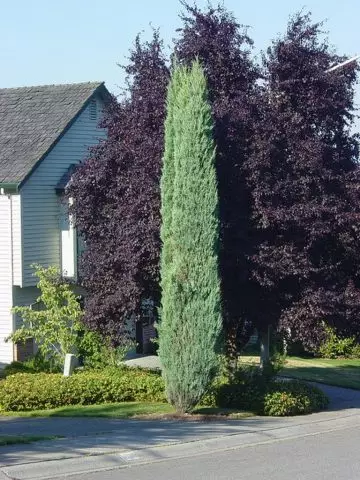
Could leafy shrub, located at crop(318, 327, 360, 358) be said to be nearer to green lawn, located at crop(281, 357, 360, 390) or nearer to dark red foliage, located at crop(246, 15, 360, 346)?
green lawn, located at crop(281, 357, 360, 390)

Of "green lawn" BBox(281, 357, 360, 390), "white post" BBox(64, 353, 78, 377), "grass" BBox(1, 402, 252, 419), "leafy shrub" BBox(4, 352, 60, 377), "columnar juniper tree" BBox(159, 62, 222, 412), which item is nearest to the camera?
"columnar juniper tree" BBox(159, 62, 222, 412)

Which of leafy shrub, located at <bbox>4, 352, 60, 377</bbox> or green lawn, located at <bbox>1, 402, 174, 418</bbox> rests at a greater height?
leafy shrub, located at <bbox>4, 352, 60, 377</bbox>

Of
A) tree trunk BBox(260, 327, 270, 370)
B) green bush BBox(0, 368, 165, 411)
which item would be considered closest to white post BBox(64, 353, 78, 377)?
green bush BBox(0, 368, 165, 411)

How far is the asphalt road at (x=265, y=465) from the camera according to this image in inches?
440

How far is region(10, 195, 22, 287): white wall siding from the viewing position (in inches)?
882

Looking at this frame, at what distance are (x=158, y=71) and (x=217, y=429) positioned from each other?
23.4 ft

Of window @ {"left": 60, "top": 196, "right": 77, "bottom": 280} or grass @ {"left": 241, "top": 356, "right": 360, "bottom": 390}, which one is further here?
window @ {"left": 60, "top": 196, "right": 77, "bottom": 280}

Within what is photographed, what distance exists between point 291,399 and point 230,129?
4946 mm

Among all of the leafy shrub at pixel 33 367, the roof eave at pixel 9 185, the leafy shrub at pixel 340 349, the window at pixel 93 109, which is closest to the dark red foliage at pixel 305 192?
the leafy shrub at pixel 33 367

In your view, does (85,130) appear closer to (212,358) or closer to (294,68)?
(294,68)

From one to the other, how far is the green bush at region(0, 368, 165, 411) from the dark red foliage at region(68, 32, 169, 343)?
41.6 inches

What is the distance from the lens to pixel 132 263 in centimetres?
1731

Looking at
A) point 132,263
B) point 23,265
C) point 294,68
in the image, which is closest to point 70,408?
point 132,263

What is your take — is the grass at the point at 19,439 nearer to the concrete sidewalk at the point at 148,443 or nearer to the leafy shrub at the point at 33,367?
the concrete sidewalk at the point at 148,443
